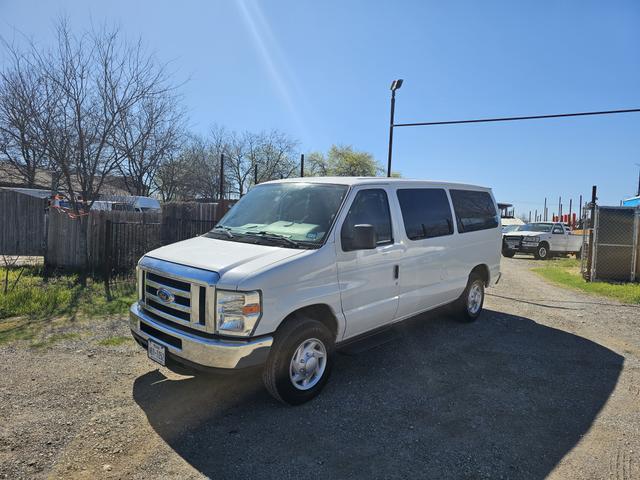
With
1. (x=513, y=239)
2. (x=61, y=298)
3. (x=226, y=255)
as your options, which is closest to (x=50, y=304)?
(x=61, y=298)

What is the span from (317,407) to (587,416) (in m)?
2.46

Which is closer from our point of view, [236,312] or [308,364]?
[236,312]

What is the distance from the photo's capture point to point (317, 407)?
13.0ft

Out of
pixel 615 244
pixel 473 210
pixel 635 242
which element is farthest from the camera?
pixel 615 244

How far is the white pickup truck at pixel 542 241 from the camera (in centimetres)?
2045

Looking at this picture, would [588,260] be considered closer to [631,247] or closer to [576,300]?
[631,247]

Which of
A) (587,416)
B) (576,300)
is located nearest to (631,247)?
(576,300)

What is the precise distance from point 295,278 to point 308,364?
2.87ft

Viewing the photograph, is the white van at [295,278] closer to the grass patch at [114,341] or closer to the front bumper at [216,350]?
the front bumper at [216,350]

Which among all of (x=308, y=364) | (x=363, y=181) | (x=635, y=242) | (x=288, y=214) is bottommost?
(x=308, y=364)

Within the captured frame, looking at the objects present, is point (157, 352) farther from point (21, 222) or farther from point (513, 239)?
point (513, 239)

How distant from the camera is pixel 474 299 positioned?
6.91m

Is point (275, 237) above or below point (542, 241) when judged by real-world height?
above

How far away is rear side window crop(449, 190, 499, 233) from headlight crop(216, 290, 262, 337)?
377 centimetres
